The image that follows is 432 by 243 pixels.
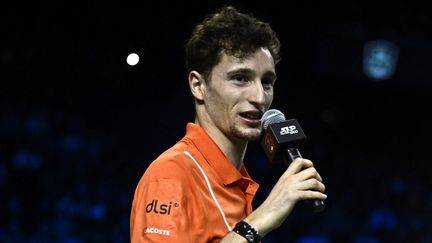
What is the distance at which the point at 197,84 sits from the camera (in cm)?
199

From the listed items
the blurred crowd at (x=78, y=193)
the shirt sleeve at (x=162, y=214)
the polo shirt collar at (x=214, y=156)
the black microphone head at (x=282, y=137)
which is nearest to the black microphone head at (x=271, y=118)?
the black microphone head at (x=282, y=137)

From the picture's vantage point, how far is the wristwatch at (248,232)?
1.56 metres

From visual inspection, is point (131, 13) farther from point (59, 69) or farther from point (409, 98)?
point (409, 98)

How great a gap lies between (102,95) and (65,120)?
357 millimetres

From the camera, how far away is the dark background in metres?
5.10

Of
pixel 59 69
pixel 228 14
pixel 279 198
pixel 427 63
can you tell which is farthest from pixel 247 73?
pixel 427 63

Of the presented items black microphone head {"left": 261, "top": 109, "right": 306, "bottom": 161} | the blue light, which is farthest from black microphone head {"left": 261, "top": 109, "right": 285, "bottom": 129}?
the blue light

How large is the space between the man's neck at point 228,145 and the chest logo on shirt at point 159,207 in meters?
0.38

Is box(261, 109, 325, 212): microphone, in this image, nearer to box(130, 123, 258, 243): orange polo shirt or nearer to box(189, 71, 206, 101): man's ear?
box(130, 123, 258, 243): orange polo shirt

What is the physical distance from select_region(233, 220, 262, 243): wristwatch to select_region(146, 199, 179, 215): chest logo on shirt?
15cm

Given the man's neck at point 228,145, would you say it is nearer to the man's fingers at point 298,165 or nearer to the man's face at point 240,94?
the man's face at point 240,94

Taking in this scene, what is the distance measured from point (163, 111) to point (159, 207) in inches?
163

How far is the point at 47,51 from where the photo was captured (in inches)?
208

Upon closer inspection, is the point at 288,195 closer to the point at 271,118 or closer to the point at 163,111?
the point at 271,118
